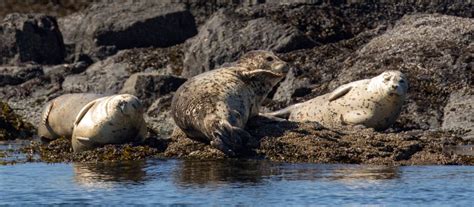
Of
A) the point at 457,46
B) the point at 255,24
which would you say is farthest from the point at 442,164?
the point at 255,24

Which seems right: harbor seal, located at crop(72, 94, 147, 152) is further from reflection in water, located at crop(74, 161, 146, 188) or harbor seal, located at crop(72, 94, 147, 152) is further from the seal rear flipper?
reflection in water, located at crop(74, 161, 146, 188)

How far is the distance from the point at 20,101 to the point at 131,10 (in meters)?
3.44

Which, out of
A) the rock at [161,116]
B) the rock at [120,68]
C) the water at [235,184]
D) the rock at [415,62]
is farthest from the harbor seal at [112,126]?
the rock at [120,68]

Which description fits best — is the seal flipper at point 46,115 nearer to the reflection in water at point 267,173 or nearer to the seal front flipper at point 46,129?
the seal front flipper at point 46,129

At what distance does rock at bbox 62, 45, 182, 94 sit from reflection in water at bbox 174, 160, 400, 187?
817 centimetres

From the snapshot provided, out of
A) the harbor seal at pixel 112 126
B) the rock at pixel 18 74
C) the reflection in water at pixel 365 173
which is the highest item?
the rock at pixel 18 74

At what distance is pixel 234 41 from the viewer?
69.0 feet

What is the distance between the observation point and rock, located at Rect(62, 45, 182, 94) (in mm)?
21594

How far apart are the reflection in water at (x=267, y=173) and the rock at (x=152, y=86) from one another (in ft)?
21.3

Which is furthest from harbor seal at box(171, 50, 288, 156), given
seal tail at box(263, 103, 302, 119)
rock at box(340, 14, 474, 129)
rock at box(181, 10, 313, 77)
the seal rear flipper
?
rock at box(181, 10, 313, 77)

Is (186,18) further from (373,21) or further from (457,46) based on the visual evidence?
(457,46)

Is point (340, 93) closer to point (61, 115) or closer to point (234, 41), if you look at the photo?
point (61, 115)

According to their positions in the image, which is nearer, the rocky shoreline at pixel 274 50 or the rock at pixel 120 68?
the rocky shoreline at pixel 274 50

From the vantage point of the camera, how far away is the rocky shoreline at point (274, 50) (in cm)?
1402
